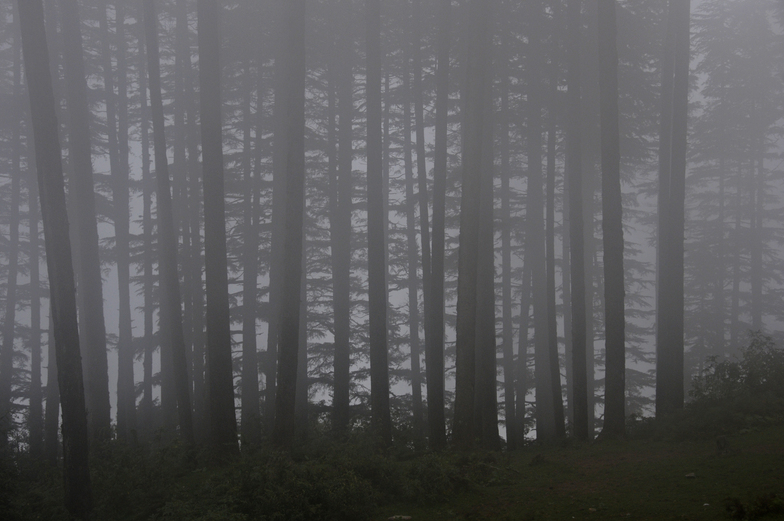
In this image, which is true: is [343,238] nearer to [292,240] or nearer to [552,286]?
[292,240]

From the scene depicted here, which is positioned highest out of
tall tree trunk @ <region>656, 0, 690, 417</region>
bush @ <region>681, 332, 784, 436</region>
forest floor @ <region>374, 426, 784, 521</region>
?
tall tree trunk @ <region>656, 0, 690, 417</region>

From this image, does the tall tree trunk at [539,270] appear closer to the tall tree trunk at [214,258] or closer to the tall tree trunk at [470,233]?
the tall tree trunk at [470,233]

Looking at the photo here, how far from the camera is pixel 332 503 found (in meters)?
7.81

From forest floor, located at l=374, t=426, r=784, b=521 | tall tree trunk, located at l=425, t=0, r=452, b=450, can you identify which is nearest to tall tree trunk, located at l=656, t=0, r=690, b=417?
forest floor, located at l=374, t=426, r=784, b=521

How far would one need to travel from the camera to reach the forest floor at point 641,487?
279 inches

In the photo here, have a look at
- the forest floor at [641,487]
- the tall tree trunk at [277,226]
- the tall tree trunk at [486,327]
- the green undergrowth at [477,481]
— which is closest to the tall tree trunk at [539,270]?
the tall tree trunk at [486,327]

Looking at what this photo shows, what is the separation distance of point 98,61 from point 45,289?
10.9 m

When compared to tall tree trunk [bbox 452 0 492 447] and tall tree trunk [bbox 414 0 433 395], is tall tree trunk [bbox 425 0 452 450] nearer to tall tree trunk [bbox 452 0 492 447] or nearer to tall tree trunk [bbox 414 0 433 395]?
tall tree trunk [bbox 452 0 492 447]

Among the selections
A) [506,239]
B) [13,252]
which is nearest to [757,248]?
[506,239]

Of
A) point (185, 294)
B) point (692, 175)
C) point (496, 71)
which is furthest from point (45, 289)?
point (692, 175)

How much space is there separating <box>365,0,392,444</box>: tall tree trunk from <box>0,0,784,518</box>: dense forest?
68 millimetres

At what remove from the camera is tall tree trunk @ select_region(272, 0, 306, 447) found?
12281 mm

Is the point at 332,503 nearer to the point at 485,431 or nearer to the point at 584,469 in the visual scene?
the point at 584,469

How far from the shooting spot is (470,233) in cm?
1308
